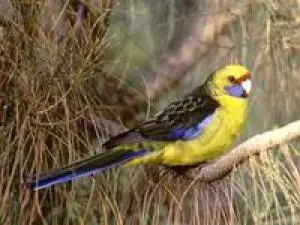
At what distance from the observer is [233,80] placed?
1535 mm

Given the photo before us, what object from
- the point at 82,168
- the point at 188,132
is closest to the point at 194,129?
the point at 188,132

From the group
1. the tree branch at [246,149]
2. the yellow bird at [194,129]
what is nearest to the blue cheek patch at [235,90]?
the yellow bird at [194,129]

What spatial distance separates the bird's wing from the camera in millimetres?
1479

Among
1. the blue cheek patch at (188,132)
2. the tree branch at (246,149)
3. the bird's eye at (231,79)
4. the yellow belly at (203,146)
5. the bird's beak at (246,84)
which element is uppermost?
the bird's eye at (231,79)

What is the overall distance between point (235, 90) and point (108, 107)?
22cm

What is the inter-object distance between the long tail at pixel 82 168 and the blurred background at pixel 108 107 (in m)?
0.04

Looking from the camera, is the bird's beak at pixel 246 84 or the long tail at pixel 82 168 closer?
the long tail at pixel 82 168

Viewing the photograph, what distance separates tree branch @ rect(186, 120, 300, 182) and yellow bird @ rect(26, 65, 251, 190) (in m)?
0.04

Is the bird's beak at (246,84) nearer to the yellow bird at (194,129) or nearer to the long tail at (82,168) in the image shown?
the yellow bird at (194,129)

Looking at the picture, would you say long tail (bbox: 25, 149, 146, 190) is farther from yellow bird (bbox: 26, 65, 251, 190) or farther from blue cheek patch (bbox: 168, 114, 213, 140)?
blue cheek patch (bbox: 168, 114, 213, 140)

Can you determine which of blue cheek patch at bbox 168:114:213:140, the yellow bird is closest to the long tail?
the yellow bird

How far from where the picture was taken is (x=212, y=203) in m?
1.46

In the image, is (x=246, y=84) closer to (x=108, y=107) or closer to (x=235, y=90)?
(x=235, y=90)

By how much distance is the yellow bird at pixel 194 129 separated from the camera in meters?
1.46
